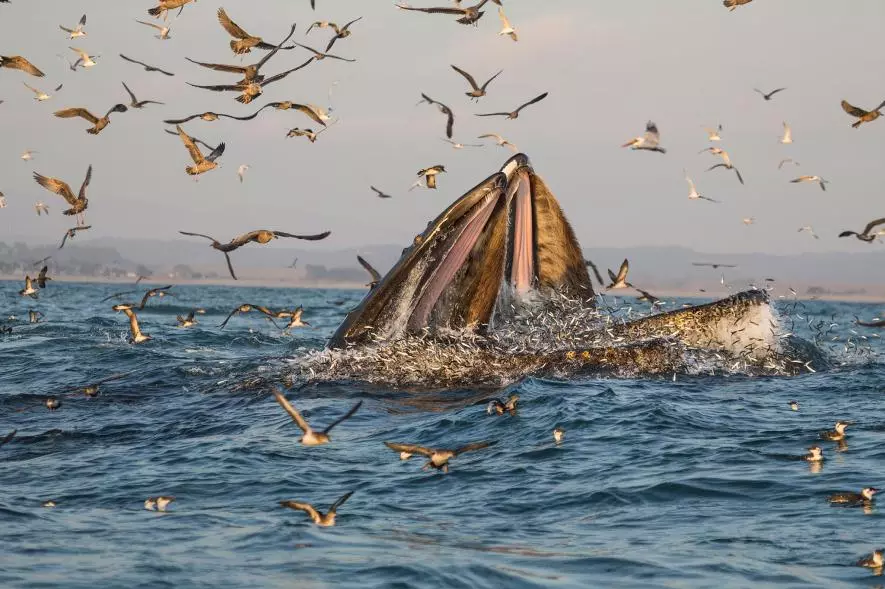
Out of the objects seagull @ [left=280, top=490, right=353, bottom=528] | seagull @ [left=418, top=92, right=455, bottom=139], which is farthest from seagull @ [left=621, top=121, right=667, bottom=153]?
seagull @ [left=280, top=490, right=353, bottom=528]

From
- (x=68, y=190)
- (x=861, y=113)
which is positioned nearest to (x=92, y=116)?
(x=68, y=190)

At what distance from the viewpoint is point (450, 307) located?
14.8 m

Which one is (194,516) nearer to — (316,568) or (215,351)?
(316,568)

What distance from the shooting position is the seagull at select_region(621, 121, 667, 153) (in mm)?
23641

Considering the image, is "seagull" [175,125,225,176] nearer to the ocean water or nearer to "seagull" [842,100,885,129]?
the ocean water

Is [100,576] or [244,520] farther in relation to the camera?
[244,520]

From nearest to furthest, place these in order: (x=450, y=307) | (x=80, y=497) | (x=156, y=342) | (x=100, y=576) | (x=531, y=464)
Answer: (x=100, y=576) → (x=80, y=497) → (x=531, y=464) → (x=450, y=307) → (x=156, y=342)

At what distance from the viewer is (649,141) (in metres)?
24.2

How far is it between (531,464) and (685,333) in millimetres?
5880

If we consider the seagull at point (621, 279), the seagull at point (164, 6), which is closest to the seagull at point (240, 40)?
the seagull at point (164, 6)

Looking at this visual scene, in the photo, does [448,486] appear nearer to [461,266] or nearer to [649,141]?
[461,266]

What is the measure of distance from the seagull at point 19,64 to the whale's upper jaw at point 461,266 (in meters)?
6.75

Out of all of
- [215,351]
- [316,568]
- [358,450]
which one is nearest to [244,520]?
[316,568]

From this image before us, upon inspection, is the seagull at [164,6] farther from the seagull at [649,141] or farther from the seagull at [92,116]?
the seagull at [649,141]
